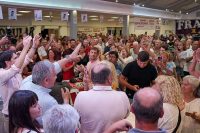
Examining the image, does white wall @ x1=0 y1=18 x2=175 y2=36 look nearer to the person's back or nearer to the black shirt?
the black shirt

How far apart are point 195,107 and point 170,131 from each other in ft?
1.98

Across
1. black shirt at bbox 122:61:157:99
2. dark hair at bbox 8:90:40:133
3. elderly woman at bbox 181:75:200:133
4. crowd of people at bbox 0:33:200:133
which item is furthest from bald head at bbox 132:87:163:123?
black shirt at bbox 122:61:157:99

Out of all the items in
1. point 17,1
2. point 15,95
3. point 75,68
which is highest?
point 17,1

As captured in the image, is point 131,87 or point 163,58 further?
point 163,58

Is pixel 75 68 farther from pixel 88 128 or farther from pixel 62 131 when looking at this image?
pixel 62 131

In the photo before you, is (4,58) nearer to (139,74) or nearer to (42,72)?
(42,72)

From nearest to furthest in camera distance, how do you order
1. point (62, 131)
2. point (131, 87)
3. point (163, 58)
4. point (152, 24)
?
point (62, 131), point (131, 87), point (163, 58), point (152, 24)

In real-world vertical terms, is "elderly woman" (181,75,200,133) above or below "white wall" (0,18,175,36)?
below

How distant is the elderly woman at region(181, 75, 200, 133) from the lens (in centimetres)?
347

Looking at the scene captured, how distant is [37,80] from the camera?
10.9 feet

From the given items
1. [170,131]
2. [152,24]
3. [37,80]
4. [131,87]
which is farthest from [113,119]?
[152,24]

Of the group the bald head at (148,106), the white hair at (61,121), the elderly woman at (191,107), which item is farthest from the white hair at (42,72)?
the elderly woman at (191,107)

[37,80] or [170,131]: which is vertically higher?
[37,80]

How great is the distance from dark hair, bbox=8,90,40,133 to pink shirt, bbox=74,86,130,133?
0.66 metres
